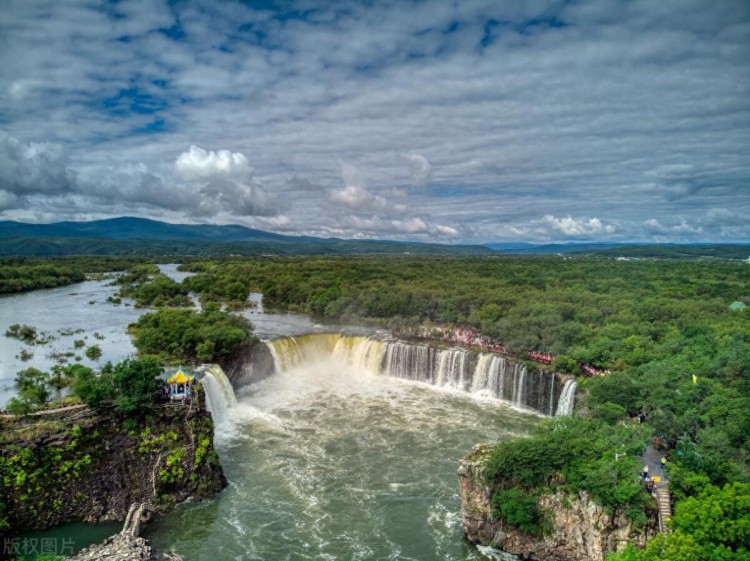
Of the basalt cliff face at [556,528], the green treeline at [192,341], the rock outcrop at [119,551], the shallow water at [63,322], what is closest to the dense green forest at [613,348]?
the basalt cliff face at [556,528]

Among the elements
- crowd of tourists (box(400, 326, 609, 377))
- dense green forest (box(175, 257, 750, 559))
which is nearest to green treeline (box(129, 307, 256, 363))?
crowd of tourists (box(400, 326, 609, 377))

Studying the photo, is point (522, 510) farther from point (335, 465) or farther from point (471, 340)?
point (471, 340)

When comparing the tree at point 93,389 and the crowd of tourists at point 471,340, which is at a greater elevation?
the tree at point 93,389

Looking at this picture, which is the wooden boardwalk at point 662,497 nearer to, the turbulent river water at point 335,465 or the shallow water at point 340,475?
the turbulent river water at point 335,465

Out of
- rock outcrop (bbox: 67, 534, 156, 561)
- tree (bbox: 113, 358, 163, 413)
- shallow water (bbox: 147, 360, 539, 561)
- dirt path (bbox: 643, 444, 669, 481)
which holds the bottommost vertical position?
shallow water (bbox: 147, 360, 539, 561)

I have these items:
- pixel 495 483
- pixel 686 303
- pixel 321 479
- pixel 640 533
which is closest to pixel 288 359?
pixel 321 479

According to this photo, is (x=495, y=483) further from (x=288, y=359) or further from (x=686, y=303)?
(x=686, y=303)

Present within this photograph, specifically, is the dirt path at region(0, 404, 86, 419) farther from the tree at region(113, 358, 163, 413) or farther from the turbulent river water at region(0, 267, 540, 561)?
the turbulent river water at region(0, 267, 540, 561)
